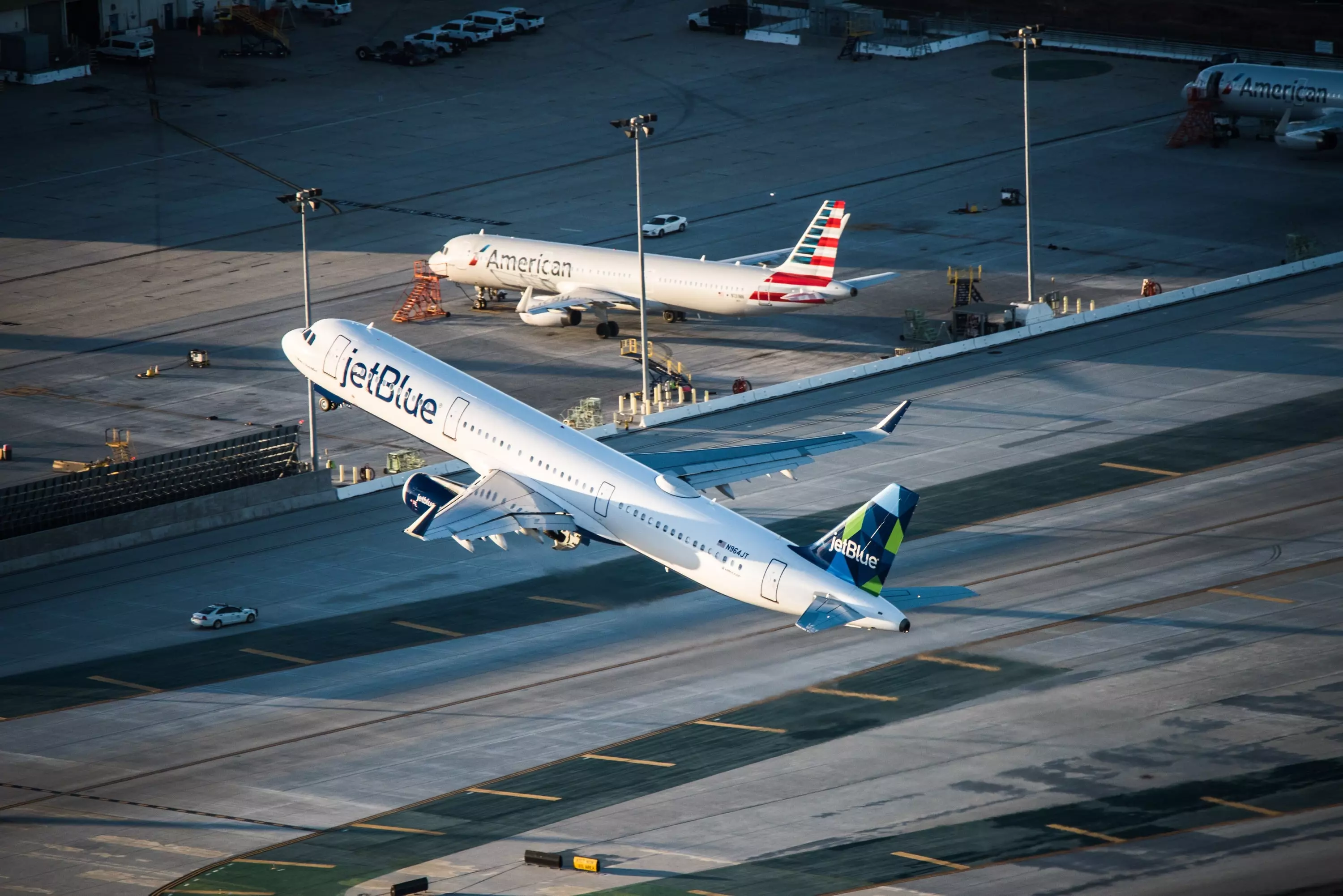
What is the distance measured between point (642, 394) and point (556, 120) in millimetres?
53848

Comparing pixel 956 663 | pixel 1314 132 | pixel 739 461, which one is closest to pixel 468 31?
pixel 1314 132

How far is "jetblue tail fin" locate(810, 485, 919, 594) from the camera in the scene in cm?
5884

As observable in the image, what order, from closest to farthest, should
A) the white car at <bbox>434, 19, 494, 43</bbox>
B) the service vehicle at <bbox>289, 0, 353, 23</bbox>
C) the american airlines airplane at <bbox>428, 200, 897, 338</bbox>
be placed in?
Result: 1. the american airlines airplane at <bbox>428, 200, 897, 338</bbox>
2. the white car at <bbox>434, 19, 494, 43</bbox>
3. the service vehicle at <bbox>289, 0, 353, 23</bbox>

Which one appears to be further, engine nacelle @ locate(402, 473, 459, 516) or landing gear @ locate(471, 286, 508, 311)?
landing gear @ locate(471, 286, 508, 311)

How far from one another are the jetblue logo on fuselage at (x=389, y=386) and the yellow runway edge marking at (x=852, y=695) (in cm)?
2115

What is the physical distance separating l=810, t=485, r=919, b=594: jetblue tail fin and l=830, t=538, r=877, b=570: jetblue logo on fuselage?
0.01 meters

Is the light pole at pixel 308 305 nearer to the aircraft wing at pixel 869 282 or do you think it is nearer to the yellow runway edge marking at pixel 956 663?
the aircraft wing at pixel 869 282

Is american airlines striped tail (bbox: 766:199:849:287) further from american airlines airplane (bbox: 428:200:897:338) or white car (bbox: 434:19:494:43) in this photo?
white car (bbox: 434:19:494:43)

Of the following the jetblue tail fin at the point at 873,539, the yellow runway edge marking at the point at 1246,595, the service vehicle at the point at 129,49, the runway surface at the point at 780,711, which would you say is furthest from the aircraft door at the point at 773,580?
the service vehicle at the point at 129,49

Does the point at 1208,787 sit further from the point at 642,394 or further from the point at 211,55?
the point at 211,55

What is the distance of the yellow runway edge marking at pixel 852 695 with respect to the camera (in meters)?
61.1


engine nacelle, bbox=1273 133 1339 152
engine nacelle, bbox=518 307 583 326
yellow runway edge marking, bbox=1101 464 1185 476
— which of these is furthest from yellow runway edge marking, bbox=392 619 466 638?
engine nacelle, bbox=1273 133 1339 152

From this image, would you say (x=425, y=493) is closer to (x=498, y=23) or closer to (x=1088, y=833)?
(x=1088, y=833)

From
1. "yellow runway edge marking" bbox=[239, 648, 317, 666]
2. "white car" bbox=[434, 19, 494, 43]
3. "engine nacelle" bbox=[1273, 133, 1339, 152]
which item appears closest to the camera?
"yellow runway edge marking" bbox=[239, 648, 317, 666]
